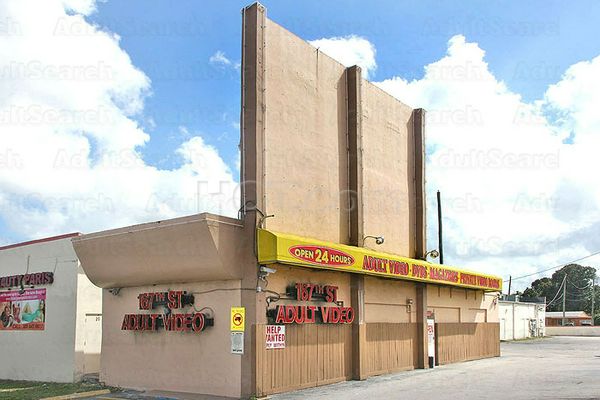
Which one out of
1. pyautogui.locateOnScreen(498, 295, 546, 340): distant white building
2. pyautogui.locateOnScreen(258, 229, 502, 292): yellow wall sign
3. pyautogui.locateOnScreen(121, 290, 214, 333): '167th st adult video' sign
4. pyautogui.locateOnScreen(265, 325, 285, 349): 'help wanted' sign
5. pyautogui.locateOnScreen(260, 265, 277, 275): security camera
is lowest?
pyautogui.locateOnScreen(498, 295, 546, 340): distant white building

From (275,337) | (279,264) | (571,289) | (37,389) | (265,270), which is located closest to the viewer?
(265,270)

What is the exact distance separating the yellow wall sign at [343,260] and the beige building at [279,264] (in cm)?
6

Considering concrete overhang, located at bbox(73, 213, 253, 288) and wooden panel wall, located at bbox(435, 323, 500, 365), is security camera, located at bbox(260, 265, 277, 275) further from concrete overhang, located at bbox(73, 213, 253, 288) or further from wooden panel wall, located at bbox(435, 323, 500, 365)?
wooden panel wall, located at bbox(435, 323, 500, 365)

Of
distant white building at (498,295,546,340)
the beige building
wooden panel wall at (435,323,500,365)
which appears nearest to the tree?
distant white building at (498,295,546,340)

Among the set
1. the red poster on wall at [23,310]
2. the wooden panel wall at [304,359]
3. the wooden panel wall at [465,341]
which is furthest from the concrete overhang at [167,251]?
the wooden panel wall at [465,341]

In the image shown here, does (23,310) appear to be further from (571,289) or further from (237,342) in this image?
(571,289)

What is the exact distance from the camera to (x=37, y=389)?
20.7 metres

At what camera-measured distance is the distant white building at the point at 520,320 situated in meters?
56.1

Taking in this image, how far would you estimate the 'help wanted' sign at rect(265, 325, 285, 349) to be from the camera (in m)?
17.5

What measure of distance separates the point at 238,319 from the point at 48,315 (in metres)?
10.1

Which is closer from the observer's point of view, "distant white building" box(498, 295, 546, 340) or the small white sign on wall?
the small white sign on wall

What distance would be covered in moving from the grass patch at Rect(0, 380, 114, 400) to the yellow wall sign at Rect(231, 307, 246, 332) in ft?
18.2

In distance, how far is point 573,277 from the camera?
142 m

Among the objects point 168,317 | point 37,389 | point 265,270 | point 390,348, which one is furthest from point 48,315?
point 390,348
